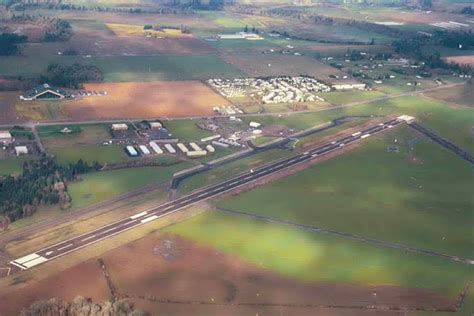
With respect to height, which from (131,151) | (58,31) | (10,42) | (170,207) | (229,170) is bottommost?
(170,207)

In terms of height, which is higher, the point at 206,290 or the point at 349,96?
the point at 349,96

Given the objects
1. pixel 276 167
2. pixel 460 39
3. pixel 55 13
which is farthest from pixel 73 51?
pixel 460 39

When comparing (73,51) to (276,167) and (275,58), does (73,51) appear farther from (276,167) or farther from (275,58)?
(276,167)

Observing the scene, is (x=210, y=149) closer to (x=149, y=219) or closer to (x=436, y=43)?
(x=149, y=219)

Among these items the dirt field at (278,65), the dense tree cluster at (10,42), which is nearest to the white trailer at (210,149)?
the dirt field at (278,65)

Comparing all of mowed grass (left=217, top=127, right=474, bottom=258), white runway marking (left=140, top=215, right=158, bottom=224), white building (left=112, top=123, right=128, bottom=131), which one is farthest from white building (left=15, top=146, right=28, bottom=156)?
mowed grass (left=217, top=127, right=474, bottom=258)

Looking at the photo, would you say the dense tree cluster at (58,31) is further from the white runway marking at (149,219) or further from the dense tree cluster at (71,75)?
the white runway marking at (149,219)

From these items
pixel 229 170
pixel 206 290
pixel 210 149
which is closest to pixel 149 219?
pixel 206 290
